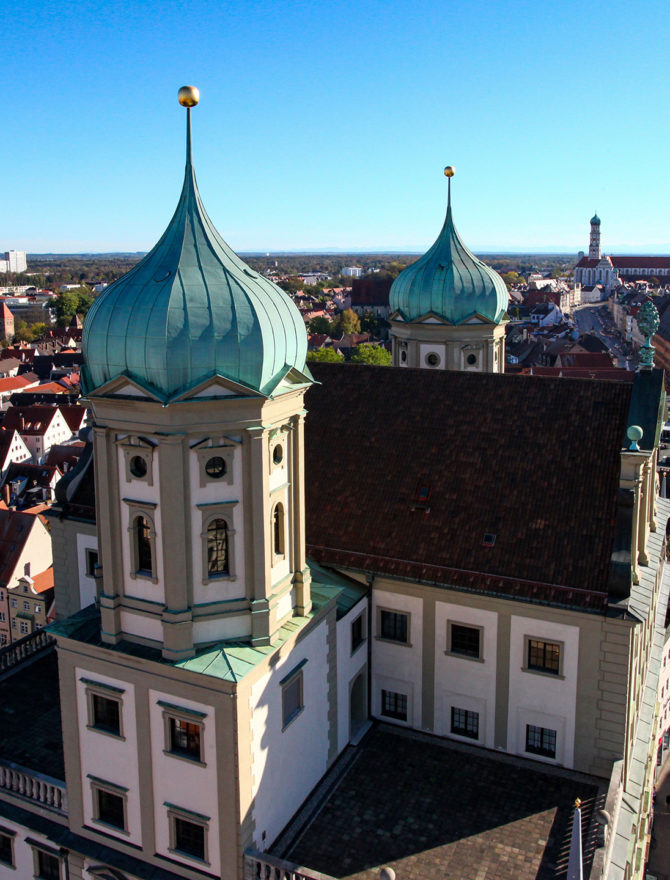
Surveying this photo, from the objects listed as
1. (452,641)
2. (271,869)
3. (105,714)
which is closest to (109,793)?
(105,714)

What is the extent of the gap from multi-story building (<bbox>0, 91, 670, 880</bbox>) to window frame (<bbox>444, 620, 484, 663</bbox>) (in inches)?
1.9

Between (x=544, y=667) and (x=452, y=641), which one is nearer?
(x=544, y=667)

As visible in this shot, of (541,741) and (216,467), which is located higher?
Answer: (216,467)

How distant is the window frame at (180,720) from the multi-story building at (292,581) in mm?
75

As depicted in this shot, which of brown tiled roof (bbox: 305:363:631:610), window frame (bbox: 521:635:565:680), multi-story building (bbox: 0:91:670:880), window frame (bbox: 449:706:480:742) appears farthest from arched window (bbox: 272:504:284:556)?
window frame (bbox: 449:706:480:742)

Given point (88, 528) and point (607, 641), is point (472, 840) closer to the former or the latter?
point (607, 641)

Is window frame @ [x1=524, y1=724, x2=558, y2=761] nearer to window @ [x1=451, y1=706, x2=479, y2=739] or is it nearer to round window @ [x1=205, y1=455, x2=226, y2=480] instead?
window @ [x1=451, y1=706, x2=479, y2=739]

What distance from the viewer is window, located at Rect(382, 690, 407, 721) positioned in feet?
93.0

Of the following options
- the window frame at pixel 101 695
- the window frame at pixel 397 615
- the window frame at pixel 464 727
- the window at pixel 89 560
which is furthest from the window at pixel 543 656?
the window at pixel 89 560

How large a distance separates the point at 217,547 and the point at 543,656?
10.7 metres

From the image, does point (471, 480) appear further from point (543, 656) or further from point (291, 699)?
point (291, 699)

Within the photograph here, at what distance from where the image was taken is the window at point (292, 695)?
22734 millimetres

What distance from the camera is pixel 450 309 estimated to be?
133 ft

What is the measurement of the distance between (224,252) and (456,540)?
1157 cm
